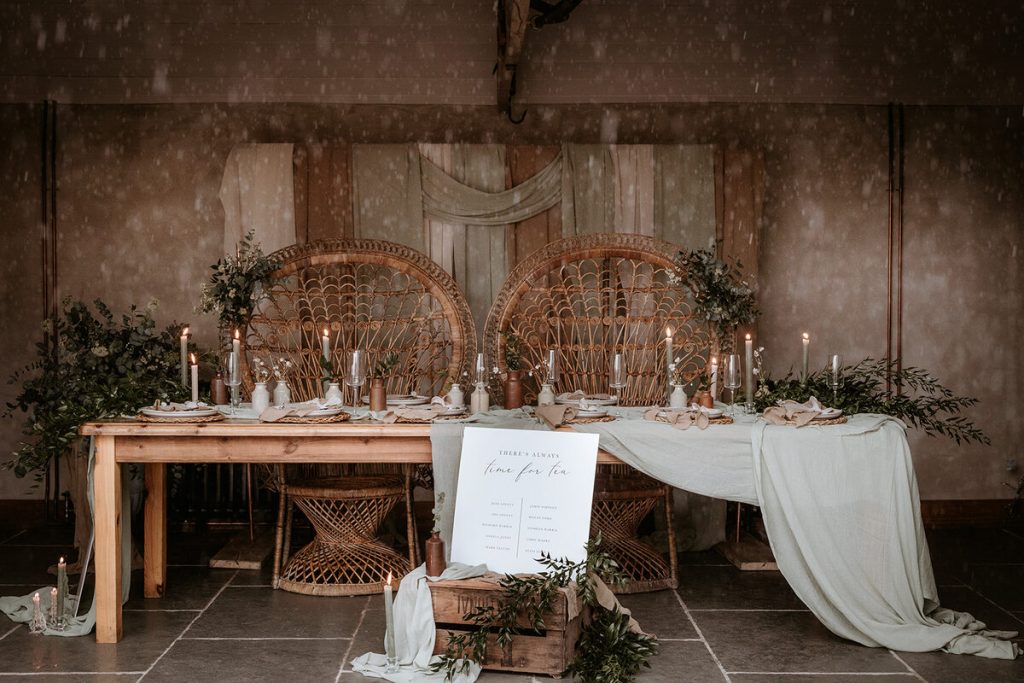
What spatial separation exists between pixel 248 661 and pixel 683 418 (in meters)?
1.83

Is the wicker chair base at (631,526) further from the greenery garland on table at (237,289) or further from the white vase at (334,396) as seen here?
the greenery garland on table at (237,289)

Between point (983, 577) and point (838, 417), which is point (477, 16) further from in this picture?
point (983, 577)

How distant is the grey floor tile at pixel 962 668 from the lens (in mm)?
3260

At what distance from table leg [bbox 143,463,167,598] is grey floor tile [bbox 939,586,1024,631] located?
133 inches

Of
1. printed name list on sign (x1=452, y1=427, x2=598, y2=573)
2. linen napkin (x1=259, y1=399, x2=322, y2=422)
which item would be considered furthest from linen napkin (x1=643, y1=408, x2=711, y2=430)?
linen napkin (x1=259, y1=399, x2=322, y2=422)

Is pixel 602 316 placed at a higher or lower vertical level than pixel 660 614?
higher

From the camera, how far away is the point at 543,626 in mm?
3172

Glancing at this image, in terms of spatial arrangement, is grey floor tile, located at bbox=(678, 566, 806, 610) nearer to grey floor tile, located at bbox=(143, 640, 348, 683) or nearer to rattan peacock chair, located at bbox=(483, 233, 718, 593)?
rattan peacock chair, located at bbox=(483, 233, 718, 593)

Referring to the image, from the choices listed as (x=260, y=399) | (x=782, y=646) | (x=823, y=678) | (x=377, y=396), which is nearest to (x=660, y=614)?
(x=782, y=646)

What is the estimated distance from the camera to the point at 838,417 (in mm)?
3717

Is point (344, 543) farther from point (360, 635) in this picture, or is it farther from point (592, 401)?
point (592, 401)

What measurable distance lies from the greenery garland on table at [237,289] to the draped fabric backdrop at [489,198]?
0.65 m

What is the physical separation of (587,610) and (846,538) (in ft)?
3.24

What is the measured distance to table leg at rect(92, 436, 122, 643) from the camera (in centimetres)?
358
